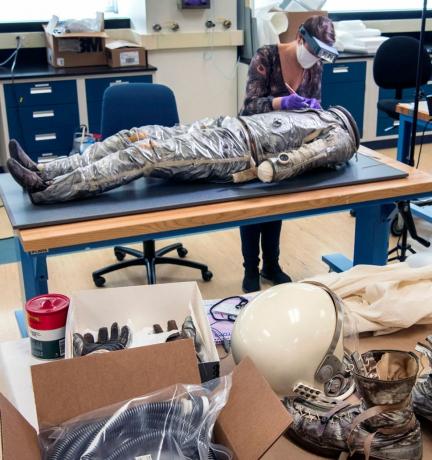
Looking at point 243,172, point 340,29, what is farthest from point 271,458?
point 340,29

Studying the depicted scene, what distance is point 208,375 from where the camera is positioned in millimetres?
1158

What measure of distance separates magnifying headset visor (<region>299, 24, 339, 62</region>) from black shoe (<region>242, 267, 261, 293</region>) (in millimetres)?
1026

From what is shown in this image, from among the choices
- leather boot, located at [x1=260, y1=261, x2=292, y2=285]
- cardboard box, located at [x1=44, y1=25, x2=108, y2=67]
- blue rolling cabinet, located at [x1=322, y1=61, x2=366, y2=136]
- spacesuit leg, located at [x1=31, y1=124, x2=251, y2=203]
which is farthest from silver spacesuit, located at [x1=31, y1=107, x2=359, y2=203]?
blue rolling cabinet, located at [x1=322, y1=61, x2=366, y2=136]

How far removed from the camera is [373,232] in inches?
95.5

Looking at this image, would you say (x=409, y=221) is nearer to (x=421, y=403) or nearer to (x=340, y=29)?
(x=421, y=403)

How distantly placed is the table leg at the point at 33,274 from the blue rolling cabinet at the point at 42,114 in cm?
247

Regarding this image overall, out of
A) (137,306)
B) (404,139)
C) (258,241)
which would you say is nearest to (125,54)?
(404,139)

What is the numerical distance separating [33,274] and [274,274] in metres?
1.34

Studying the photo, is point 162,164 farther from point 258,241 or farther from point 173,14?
point 173,14

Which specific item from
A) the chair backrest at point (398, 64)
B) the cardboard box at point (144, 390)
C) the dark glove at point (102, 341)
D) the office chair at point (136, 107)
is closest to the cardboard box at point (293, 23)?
the chair backrest at point (398, 64)

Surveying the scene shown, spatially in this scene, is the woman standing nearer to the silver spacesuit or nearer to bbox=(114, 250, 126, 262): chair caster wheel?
the silver spacesuit

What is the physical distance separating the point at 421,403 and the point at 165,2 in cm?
391

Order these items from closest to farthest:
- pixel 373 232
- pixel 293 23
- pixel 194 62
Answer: pixel 373 232 < pixel 293 23 < pixel 194 62

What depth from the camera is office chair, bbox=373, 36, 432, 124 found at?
412 centimetres
